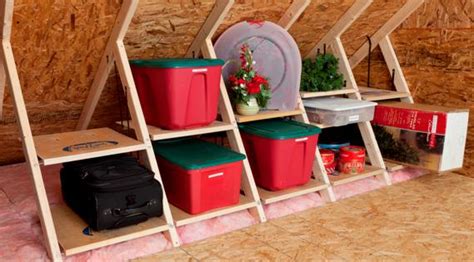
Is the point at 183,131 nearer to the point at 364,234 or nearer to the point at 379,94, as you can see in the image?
the point at 364,234

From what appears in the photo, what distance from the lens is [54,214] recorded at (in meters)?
2.38

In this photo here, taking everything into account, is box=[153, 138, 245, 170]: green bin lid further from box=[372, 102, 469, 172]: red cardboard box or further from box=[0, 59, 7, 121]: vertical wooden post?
box=[372, 102, 469, 172]: red cardboard box

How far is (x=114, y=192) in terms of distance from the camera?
6.81 ft

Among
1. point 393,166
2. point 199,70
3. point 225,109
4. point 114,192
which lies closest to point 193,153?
point 225,109

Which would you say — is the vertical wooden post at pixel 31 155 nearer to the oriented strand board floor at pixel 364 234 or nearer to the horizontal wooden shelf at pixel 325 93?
the oriented strand board floor at pixel 364 234

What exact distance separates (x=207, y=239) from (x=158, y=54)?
109 centimetres

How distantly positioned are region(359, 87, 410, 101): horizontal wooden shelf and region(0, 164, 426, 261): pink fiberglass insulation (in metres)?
0.59

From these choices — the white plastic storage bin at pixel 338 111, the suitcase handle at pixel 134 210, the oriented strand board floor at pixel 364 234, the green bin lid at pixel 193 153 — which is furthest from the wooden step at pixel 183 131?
the white plastic storage bin at pixel 338 111

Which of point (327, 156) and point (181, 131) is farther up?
point (181, 131)

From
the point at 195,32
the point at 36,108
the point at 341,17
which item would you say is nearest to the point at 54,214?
the point at 36,108

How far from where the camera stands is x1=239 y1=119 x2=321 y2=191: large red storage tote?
262cm

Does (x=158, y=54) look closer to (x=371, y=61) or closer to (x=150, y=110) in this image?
(x=150, y=110)

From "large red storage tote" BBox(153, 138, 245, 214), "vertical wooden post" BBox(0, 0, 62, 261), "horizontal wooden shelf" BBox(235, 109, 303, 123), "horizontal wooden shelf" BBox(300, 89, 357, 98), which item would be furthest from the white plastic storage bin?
"vertical wooden post" BBox(0, 0, 62, 261)

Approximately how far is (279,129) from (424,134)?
1.03m
